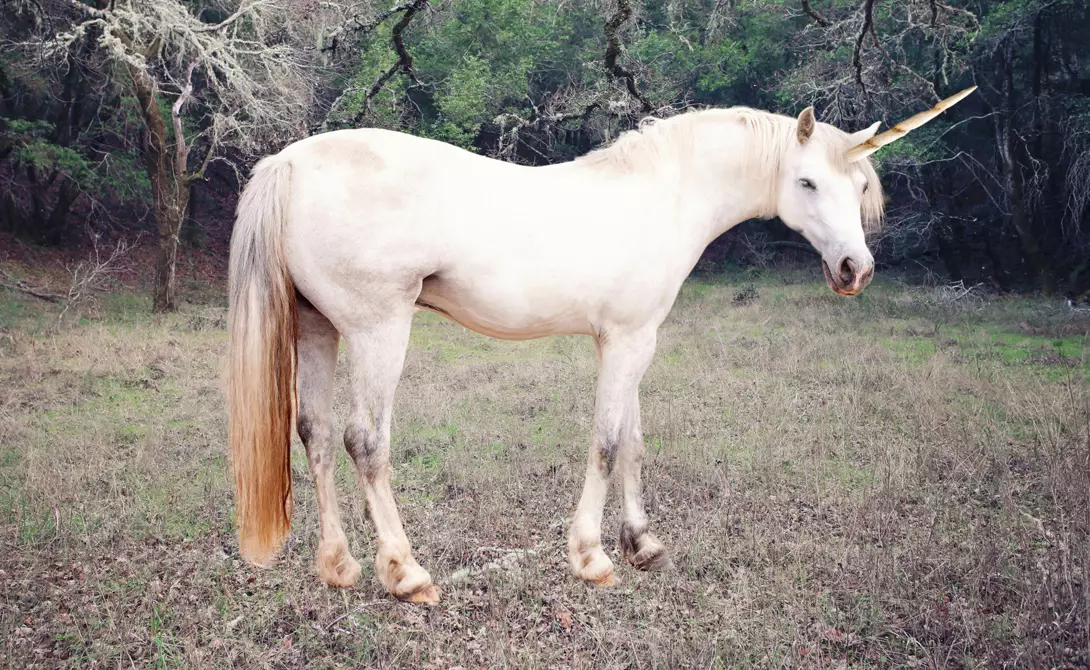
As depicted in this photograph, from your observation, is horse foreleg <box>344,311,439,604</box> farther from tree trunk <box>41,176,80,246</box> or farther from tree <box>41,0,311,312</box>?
tree trunk <box>41,176,80,246</box>

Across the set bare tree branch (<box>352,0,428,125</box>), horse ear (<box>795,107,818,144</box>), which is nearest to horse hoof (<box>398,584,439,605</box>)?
horse ear (<box>795,107,818,144</box>)

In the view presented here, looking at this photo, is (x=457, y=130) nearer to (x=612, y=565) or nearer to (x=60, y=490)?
(x=60, y=490)

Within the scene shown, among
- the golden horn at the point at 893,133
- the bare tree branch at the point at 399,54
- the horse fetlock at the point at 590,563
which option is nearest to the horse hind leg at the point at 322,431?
the horse fetlock at the point at 590,563

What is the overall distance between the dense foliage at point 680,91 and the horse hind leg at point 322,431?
7.89m

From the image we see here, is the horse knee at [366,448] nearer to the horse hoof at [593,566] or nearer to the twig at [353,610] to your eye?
the twig at [353,610]

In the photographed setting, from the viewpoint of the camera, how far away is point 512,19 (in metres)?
18.2

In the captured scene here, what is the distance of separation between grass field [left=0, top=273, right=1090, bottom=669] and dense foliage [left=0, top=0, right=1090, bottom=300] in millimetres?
5668

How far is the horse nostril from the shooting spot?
364 cm

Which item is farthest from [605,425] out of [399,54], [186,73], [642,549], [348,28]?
[186,73]

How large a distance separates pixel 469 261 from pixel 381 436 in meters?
0.85

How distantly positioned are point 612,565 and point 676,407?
130 inches

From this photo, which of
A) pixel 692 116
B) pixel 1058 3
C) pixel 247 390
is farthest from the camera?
pixel 1058 3

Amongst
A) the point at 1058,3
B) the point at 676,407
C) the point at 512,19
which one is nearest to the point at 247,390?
the point at 676,407

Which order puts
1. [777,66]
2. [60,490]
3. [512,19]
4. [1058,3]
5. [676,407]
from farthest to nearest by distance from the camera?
[777,66] → [512,19] → [1058,3] → [676,407] → [60,490]
